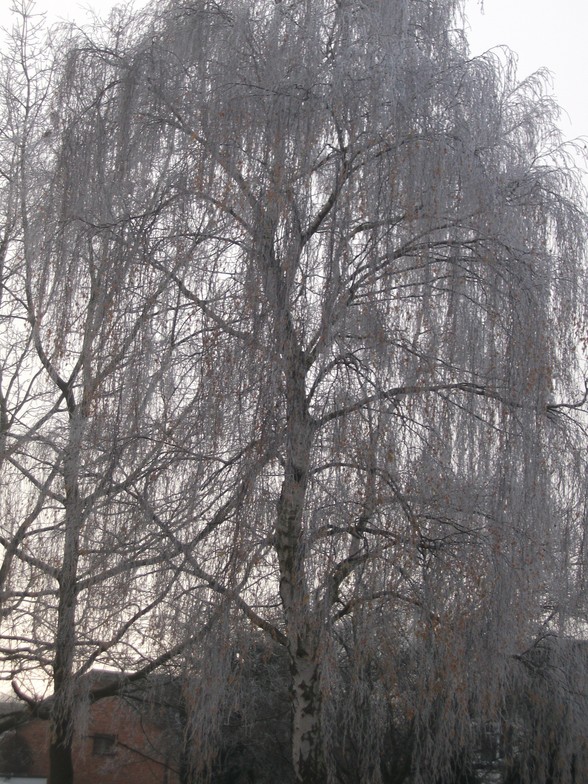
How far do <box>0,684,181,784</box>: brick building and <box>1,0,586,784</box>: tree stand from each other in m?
4.92

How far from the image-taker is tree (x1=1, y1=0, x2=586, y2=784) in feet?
18.4

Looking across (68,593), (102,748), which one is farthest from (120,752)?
(68,593)

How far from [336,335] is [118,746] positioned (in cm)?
1077

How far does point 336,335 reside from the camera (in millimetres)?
5617

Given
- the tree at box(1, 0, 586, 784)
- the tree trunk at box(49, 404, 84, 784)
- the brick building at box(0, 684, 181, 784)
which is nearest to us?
the tree at box(1, 0, 586, 784)

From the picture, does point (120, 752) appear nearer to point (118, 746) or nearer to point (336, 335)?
point (118, 746)

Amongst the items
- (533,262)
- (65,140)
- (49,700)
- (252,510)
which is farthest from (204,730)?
(49,700)

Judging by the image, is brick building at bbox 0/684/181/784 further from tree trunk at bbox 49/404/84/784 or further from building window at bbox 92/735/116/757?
tree trunk at bbox 49/404/84/784

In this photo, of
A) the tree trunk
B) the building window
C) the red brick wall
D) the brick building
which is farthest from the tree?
the building window

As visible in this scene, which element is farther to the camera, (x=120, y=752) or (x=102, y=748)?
(x=102, y=748)

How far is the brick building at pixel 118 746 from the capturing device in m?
11.9

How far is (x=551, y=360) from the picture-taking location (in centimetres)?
651

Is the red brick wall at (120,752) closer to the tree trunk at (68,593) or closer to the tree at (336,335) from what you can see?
the tree trunk at (68,593)

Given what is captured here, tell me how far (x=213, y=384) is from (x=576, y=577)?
417cm
